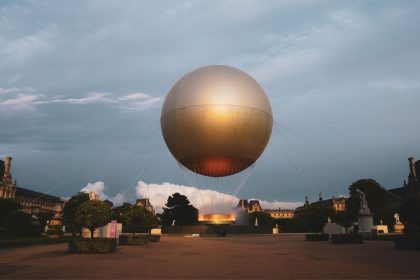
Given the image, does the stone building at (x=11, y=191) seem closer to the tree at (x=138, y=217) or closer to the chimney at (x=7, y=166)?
the chimney at (x=7, y=166)

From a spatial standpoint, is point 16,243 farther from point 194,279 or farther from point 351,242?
point 351,242

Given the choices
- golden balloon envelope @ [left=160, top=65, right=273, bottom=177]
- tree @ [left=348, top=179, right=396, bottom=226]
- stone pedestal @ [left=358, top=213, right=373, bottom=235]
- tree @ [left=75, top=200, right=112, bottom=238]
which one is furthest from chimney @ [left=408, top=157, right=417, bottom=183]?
tree @ [left=75, top=200, right=112, bottom=238]

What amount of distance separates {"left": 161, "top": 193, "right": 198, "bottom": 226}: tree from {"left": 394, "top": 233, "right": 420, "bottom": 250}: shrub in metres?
91.7

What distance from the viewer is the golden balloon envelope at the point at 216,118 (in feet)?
110

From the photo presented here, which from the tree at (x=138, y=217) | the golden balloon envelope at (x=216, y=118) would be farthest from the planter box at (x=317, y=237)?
the tree at (x=138, y=217)

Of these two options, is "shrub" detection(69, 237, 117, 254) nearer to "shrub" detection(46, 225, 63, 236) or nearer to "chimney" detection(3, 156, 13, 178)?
"shrub" detection(46, 225, 63, 236)

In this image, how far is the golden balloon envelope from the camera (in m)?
33.5

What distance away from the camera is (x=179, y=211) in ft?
383

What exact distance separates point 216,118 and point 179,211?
88.1 metres

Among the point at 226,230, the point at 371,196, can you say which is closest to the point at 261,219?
the point at 371,196

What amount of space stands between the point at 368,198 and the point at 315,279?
83.5 metres

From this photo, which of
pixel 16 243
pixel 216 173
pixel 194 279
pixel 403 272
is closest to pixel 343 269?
pixel 403 272

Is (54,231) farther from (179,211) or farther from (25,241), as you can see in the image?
(179,211)

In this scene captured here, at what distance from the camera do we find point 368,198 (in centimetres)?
8725
